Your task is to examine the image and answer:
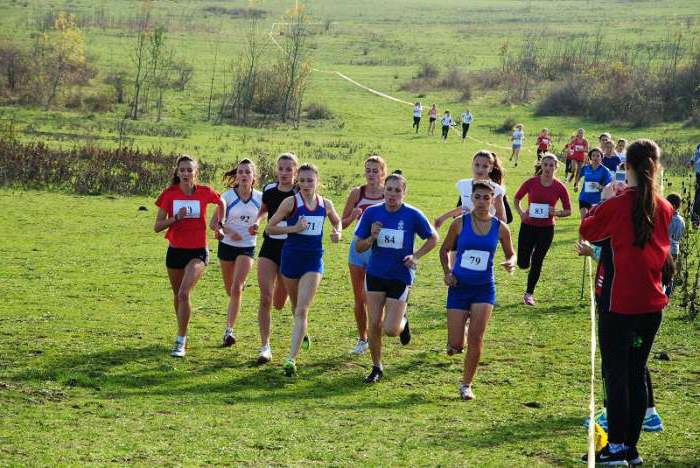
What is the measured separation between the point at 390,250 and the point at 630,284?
10.4 ft

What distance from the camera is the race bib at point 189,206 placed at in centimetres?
1113

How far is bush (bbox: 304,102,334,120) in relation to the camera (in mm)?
52469

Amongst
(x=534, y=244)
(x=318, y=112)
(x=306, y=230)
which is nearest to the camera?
(x=306, y=230)

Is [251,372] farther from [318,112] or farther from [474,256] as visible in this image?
[318,112]

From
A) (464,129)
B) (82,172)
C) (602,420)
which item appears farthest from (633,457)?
(464,129)

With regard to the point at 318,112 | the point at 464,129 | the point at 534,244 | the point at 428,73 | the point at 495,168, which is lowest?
the point at 534,244

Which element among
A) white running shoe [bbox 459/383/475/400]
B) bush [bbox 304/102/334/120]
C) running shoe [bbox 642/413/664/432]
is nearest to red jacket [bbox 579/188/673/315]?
running shoe [bbox 642/413/664/432]

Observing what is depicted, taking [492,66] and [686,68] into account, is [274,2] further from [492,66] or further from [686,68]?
[686,68]

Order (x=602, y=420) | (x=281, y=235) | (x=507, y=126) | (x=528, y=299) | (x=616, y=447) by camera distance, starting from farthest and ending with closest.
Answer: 1. (x=507, y=126)
2. (x=528, y=299)
3. (x=281, y=235)
4. (x=602, y=420)
5. (x=616, y=447)

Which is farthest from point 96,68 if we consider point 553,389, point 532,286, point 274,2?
point 274,2

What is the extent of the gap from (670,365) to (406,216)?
342 cm

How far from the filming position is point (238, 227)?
11.6 meters

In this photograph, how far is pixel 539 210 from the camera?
13781 mm

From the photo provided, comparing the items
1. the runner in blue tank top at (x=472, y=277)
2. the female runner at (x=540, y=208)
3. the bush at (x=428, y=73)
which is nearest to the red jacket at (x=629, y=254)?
the runner in blue tank top at (x=472, y=277)
